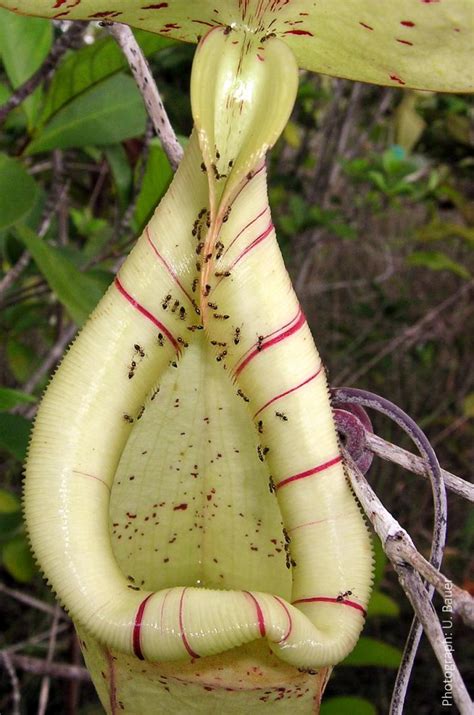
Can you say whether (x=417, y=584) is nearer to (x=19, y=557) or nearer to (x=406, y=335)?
(x=19, y=557)

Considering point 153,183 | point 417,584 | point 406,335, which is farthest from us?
point 406,335

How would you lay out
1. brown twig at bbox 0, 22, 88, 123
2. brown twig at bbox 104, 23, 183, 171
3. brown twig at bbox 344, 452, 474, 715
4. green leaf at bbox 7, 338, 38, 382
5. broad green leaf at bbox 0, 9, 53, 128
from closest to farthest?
brown twig at bbox 344, 452, 474, 715
brown twig at bbox 104, 23, 183, 171
brown twig at bbox 0, 22, 88, 123
broad green leaf at bbox 0, 9, 53, 128
green leaf at bbox 7, 338, 38, 382

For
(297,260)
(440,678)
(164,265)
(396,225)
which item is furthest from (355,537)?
(396,225)

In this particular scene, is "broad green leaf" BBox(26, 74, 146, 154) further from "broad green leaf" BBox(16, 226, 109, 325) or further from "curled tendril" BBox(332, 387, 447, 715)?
"curled tendril" BBox(332, 387, 447, 715)

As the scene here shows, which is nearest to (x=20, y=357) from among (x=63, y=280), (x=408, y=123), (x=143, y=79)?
(x=63, y=280)

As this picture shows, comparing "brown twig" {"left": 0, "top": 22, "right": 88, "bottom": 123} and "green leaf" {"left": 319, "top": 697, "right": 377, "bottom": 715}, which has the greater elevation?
"brown twig" {"left": 0, "top": 22, "right": 88, "bottom": 123}

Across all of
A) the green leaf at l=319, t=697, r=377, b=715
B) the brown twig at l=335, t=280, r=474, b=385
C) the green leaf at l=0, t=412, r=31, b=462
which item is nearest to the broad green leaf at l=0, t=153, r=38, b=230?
the green leaf at l=0, t=412, r=31, b=462

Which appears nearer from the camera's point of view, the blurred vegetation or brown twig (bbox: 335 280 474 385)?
the blurred vegetation

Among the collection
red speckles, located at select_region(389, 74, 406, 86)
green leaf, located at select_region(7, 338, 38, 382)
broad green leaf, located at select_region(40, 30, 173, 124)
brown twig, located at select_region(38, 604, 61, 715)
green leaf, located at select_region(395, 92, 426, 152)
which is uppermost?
red speckles, located at select_region(389, 74, 406, 86)

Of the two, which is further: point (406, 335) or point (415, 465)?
point (406, 335)
